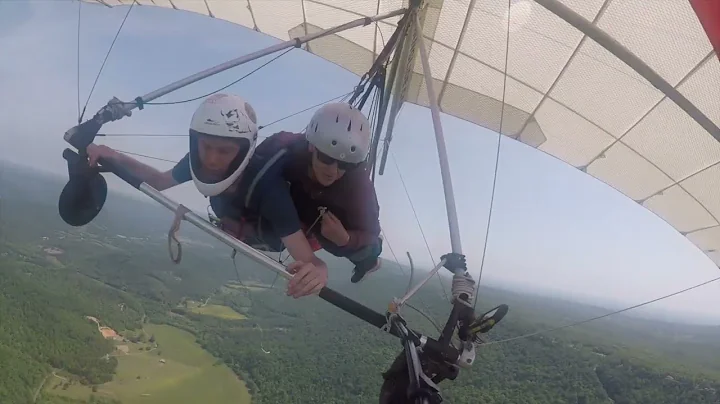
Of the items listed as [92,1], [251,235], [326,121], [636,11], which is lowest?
[251,235]

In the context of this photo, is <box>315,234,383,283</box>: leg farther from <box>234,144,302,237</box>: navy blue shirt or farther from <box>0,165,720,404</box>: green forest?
<box>0,165,720,404</box>: green forest

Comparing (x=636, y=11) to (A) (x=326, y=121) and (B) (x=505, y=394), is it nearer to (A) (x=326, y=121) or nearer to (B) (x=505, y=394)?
(A) (x=326, y=121)

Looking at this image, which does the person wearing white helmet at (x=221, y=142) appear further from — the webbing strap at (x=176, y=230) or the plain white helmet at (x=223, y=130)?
the webbing strap at (x=176, y=230)

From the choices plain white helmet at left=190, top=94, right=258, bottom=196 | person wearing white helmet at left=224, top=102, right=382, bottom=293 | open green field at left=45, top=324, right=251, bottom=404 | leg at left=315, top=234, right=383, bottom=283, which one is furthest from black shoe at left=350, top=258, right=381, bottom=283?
open green field at left=45, top=324, right=251, bottom=404

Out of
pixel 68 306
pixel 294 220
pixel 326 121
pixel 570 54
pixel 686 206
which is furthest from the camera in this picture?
pixel 68 306

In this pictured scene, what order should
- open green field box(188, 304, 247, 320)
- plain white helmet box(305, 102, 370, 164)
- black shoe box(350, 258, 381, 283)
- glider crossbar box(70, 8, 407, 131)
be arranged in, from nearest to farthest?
1. plain white helmet box(305, 102, 370, 164)
2. glider crossbar box(70, 8, 407, 131)
3. black shoe box(350, 258, 381, 283)
4. open green field box(188, 304, 247, 320)

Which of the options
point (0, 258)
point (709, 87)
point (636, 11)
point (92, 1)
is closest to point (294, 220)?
point (636, 11)

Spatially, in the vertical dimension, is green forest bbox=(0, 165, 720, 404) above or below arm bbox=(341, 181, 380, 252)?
below
